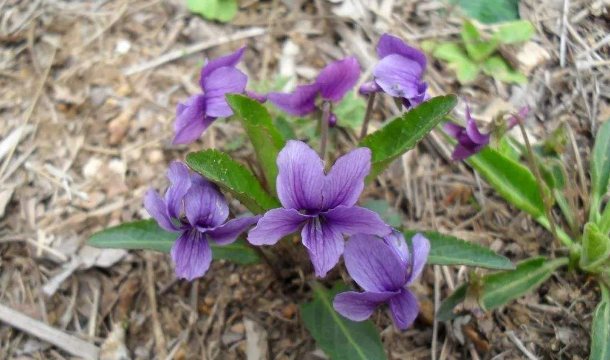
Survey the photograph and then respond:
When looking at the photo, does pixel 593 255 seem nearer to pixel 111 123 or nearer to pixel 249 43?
pixel 249 43

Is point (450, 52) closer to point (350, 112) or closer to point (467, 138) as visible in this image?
point (350, 112)

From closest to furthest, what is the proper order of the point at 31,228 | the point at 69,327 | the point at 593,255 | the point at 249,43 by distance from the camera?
the point at 593,255
the point at 69,327
the point at 31,228
the point at 249,43

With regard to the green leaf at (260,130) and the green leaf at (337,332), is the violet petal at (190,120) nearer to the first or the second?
the green leaf at (260,130)

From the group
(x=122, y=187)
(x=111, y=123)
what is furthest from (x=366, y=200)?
(x=111, y=123)

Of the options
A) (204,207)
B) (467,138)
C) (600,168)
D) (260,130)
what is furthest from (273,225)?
(600,168)

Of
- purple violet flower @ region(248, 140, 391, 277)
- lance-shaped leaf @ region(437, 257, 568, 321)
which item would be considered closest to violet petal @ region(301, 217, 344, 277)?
purple violet flower @ region(248, 140, 391, 277)

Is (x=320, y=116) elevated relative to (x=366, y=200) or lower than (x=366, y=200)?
elevated

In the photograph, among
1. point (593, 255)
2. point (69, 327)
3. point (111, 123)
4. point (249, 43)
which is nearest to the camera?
point (593, 255)

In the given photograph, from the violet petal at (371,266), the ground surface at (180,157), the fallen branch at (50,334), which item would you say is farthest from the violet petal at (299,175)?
the fallen branch at (50,334)
